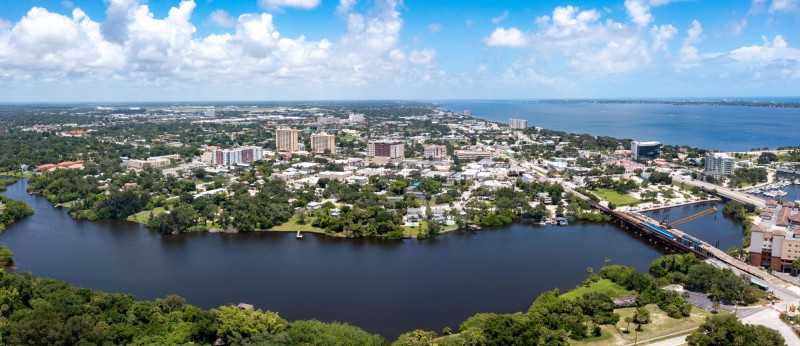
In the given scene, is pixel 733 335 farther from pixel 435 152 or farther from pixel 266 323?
pixel 435 152

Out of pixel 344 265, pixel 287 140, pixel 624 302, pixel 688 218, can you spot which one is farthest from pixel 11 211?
pixel 688 218

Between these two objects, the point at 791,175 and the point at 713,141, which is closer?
the point at 791,175

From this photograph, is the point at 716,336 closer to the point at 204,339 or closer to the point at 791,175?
the point at 204,339

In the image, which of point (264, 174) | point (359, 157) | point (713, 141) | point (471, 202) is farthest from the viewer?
point (713, 141)

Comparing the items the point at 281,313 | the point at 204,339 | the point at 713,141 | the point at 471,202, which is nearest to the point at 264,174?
the point at 471,202

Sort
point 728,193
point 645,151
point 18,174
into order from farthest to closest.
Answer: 1. point 645,151
2. point 18,174
3. point 728,193

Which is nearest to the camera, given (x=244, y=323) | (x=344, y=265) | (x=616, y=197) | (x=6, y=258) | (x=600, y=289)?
(x=244, y=323)

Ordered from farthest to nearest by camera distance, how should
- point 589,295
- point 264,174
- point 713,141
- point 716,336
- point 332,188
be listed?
point 713,141 → point 264,174 → point 332,188 → point 589,295 → point 716,336
